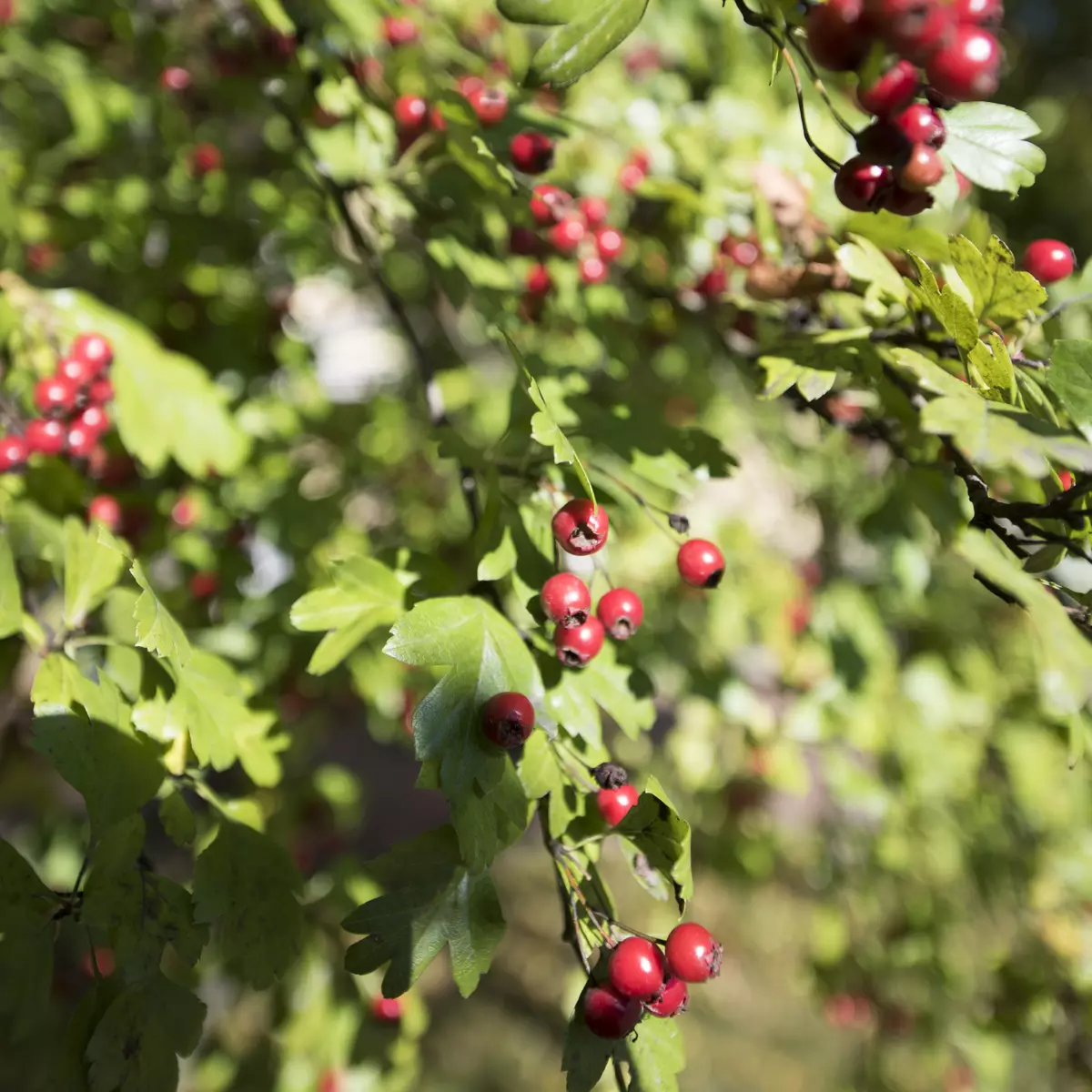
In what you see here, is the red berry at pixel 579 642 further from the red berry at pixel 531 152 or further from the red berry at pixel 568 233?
the red berry at pixel 568 233

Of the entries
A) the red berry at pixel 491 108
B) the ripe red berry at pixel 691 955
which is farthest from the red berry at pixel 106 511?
the ripe red berry at pixel 691 955

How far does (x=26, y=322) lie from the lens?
2010mm

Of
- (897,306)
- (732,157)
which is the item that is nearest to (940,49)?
(897,306)

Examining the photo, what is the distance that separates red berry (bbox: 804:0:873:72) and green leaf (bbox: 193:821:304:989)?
5.00ft

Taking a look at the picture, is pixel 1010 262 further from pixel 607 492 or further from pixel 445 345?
pixel 445 345

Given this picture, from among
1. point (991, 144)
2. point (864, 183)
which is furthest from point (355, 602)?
point (991, 144)

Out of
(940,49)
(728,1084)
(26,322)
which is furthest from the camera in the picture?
(728,1084)

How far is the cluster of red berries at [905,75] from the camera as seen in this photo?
100cm

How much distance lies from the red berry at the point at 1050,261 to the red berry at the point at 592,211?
42.3 inches

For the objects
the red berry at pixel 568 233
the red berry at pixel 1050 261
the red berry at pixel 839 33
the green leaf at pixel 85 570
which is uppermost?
the red berry at pixel 839 33

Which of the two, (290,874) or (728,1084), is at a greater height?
(290,874)

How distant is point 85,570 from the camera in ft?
5.23

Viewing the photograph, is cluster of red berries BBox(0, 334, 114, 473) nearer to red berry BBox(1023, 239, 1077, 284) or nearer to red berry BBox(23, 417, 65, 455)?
red berry BBox(23, 417, 65, 455)

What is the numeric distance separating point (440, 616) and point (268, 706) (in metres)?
0.71
